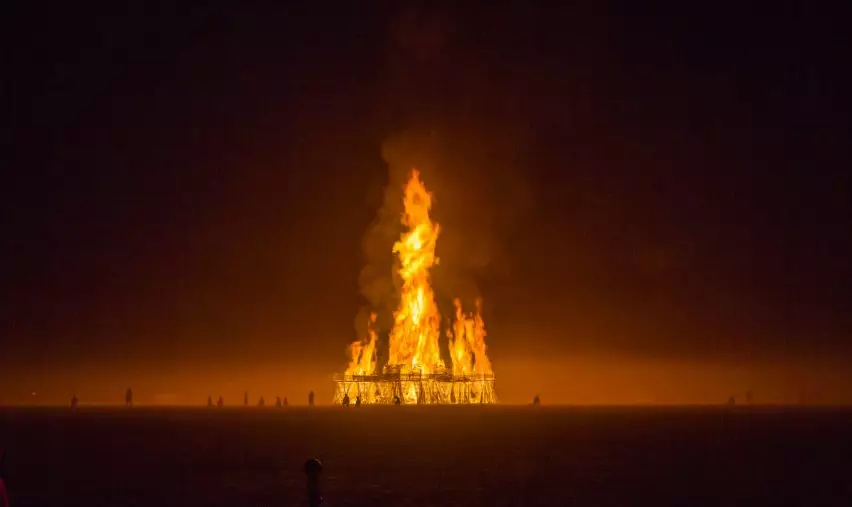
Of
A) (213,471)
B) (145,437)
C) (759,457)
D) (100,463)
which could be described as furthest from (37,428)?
(759,457)

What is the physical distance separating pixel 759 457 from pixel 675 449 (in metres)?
9.06

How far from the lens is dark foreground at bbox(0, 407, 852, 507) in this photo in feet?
175

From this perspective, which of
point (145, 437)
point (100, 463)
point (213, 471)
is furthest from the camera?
point (145, 437)

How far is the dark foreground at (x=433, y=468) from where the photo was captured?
53.4 meters

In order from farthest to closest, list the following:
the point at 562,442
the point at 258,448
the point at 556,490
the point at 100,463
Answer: the point at 562,442
the point at 258,448
the point at 100,463
the point at 556,490

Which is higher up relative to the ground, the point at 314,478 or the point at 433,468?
the point at 314,478

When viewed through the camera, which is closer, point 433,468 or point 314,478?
point 314,478

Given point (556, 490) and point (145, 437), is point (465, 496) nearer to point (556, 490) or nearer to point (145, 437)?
point (556, 490)

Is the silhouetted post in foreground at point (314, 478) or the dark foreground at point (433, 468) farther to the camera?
the dark foreground at point (433, 468)

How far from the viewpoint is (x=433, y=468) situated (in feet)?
227

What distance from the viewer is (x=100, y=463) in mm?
75125

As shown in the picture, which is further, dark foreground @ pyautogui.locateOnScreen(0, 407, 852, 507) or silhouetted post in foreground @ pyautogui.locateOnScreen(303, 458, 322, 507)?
dark foreground @ pyautogui.locateOnScreen(0, 407, 852, 507)

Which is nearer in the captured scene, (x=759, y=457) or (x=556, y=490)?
(x=556, y=490)

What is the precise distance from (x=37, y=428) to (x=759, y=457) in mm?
83797
